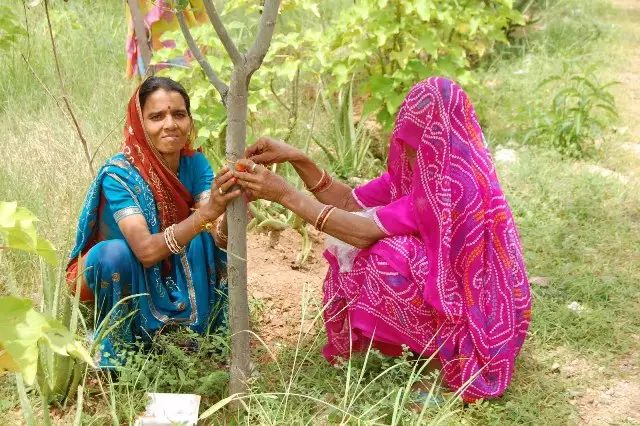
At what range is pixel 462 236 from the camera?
253 centimetres

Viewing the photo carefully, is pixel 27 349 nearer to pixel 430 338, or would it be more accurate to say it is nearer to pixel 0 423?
pixel 0 423

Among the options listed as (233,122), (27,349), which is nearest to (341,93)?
(233,122)

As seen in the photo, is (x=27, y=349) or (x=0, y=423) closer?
(x=27, y=349)

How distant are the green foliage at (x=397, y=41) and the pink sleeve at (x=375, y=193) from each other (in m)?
1.45

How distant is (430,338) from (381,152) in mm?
2362

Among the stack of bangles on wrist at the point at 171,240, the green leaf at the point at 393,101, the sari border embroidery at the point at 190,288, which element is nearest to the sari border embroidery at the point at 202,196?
the sari border embroidery at the point at 190,288

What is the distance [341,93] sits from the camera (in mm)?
4520

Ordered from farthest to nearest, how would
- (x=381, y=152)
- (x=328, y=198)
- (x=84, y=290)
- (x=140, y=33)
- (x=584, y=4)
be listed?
(x=584, y=4), (x=381, y=152), (x=140, y=33), (x=328, y=198), (x=84, y=290)

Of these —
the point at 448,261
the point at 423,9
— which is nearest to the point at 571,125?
the point at 423,9

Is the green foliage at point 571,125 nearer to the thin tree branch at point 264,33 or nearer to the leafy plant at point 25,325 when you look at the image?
the thin tree branch at point 264,33

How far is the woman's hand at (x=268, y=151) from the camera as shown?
8.39 feet

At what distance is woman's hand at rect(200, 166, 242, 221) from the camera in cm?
217

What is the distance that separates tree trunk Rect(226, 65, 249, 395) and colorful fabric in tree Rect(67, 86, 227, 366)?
1.08ft

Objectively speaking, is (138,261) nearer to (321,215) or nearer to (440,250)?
(321,215)
